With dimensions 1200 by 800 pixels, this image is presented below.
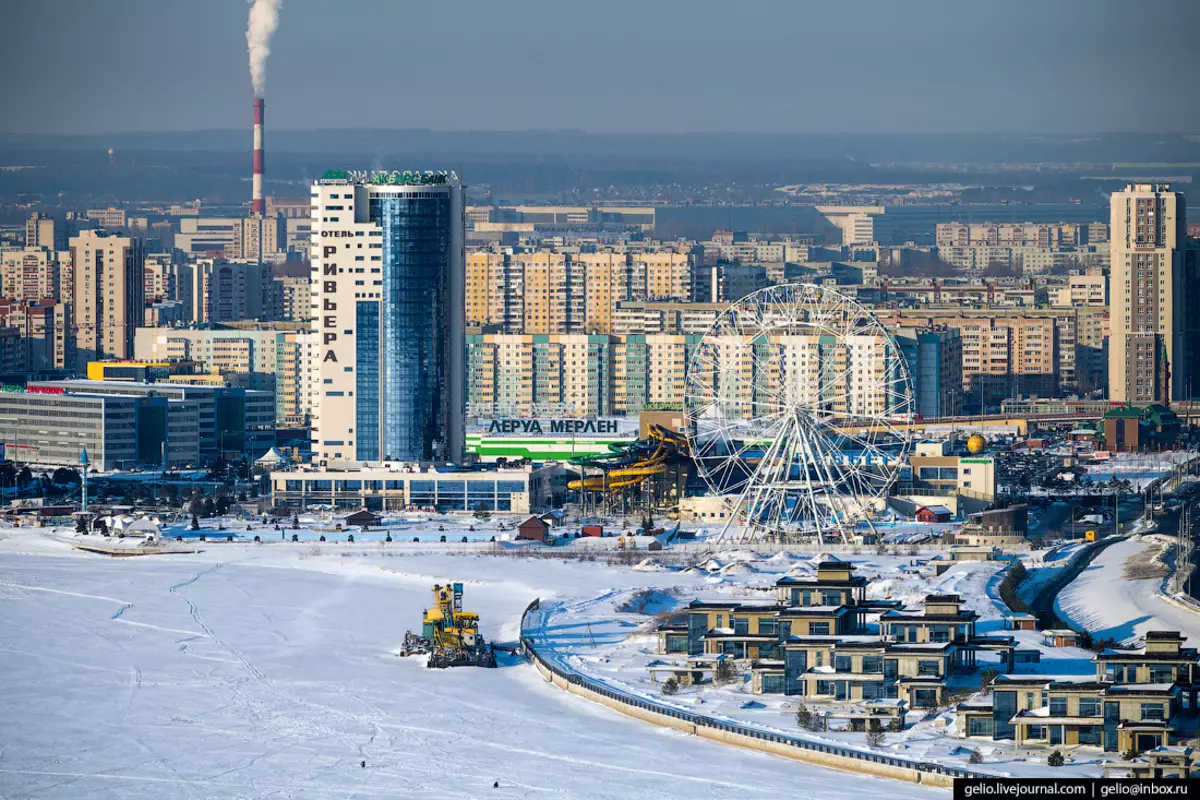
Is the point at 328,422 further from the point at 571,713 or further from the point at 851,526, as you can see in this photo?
the point at 571,713

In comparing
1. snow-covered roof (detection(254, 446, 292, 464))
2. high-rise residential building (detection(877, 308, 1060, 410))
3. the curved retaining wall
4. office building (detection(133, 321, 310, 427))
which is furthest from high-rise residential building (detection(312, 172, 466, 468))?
high-rise residential building (detection(877, 308, 1060, 410))

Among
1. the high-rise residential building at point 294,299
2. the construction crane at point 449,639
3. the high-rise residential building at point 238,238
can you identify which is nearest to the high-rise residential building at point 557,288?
the high-rise residential building at point 294,299

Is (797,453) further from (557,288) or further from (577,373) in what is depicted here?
(557,288)

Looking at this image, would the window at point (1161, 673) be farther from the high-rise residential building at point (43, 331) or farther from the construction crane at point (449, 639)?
the high-rise residential building at point (43, 331)

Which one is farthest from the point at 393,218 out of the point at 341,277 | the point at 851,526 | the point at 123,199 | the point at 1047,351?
the point at 123,199

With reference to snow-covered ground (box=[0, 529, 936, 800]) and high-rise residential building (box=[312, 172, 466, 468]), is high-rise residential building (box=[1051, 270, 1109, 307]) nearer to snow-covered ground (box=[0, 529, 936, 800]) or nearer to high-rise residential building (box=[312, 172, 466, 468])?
high-rise residential building (box=[312, 172, 466, 468])

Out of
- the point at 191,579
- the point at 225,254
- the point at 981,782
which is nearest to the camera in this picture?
the point at 981,782

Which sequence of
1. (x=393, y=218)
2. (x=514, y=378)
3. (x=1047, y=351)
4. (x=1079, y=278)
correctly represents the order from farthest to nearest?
(x=1079, y=278), (x=1047, y=351), (x=514, y=378), (x=393, y=218)
